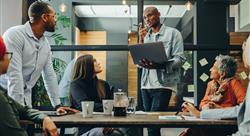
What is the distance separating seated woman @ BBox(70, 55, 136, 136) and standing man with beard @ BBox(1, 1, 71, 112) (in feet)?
0.62

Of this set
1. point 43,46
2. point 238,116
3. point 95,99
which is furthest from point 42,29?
point 238,116

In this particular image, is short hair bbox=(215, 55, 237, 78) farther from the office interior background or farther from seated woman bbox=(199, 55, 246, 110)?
the office interior background

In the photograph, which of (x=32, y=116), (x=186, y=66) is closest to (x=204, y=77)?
(x=186, y=66)

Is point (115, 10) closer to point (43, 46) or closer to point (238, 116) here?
point (43, 46)

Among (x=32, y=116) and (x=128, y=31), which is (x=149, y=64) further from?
(x=128, y=31)

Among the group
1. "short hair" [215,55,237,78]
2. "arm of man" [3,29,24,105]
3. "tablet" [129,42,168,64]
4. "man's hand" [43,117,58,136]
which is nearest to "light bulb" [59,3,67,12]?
"tablet" [129,42,168,64]

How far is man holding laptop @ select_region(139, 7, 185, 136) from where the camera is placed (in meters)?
3.09

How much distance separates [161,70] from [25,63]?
1162 millimetres

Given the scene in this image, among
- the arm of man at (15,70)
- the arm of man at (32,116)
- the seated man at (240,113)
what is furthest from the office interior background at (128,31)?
the arm of man at (32,116)

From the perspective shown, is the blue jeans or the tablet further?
the blue jeans

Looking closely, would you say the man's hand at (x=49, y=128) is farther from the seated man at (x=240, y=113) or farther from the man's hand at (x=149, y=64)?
the man's hand at (x=149, y=64)

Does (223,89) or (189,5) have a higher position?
(189,5)

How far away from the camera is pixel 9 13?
3.84m

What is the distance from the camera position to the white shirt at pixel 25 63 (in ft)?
7.86
